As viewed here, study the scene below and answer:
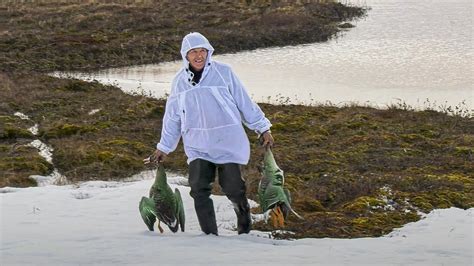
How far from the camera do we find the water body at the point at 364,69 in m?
20.2

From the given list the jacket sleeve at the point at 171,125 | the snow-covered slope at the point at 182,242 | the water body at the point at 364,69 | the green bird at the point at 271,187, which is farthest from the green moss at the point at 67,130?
the green bird at the point at 271,187

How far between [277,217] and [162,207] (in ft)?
4.07

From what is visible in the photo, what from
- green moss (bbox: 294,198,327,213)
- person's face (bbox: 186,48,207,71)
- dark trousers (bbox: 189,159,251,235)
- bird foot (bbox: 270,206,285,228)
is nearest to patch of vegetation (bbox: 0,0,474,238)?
green moss (bbox: 294,198,327,213)

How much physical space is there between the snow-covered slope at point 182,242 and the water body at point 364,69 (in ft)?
35.9

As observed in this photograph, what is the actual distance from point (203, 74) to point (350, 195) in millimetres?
3903

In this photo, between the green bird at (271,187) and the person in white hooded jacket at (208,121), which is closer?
the person in white hooded jacket at (208,121)

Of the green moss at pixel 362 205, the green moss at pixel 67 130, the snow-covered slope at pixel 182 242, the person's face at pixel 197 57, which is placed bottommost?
the green moss at pixel 67 130

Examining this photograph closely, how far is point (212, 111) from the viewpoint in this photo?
6.48 m

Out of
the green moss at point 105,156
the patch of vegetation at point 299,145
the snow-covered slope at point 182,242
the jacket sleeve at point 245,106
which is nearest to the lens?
the snow-covered slope at point 182,242

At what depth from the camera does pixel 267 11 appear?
40812 mm

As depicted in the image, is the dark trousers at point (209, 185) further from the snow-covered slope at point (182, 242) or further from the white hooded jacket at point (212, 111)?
the snow-covered slope at point (182, 242)

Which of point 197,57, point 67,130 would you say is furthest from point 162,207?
point 67,130

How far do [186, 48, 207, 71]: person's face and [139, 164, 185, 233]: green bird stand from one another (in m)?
1.12

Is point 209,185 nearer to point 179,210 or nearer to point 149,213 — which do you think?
point 179,210
